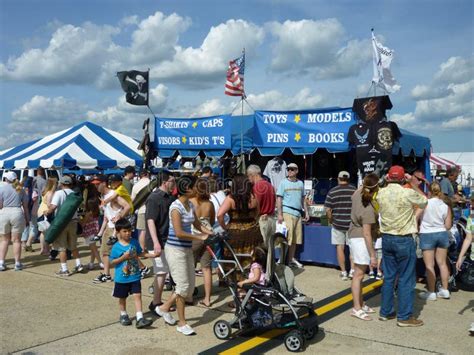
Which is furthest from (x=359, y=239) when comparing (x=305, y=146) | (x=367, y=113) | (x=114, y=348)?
(x=305, y=146)

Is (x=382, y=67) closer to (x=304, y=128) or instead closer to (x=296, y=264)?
(x=304, y=128)

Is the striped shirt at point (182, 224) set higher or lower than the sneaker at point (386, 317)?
Result: higher

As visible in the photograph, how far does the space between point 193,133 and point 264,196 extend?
575 centimetres

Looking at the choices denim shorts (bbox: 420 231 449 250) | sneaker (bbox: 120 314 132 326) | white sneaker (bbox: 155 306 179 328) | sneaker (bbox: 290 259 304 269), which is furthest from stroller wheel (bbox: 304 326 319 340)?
sneaker (bbox: 290 259 304 269)

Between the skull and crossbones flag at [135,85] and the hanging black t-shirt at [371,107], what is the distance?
5.92m

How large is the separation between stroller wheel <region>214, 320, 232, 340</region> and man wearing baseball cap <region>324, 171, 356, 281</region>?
316 centimetres

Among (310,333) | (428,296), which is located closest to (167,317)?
(310,333)

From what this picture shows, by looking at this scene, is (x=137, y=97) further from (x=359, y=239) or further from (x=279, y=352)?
(x=279, y=352)

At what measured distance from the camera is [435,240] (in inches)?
242

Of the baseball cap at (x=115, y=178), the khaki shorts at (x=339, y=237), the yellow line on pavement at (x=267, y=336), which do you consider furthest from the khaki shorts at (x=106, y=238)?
the khaki shorts at (x=339, y=237)

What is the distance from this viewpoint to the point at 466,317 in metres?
5.40

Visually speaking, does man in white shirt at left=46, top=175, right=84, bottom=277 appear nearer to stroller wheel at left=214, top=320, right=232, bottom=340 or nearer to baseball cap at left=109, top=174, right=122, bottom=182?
baseball cap at left=109, top=174, right=122, bottom=182

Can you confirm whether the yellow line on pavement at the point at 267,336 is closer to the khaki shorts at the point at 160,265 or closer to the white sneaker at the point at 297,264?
the khaki shorts at the point at 160,265

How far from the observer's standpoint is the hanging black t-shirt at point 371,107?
8820 millimetres
